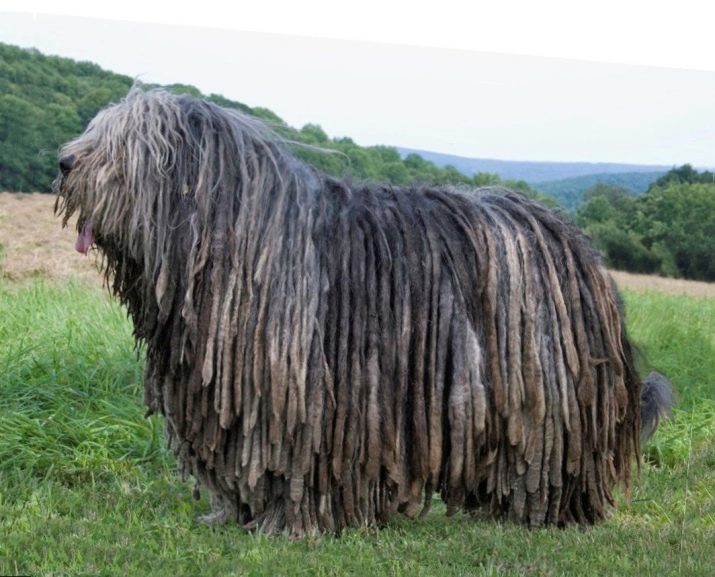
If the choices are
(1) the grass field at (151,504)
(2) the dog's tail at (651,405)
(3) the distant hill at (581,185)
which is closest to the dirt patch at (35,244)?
(1) the grass field at (151,504)

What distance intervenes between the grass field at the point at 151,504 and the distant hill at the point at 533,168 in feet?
4.50

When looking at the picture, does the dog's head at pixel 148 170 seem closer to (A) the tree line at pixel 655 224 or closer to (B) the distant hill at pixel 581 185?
(B) the distant hill at pixel 581 185

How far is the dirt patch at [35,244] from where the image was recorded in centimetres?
820

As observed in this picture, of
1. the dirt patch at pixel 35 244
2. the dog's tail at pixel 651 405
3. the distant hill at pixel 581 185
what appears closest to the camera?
the dog's tail at pixel 651 405

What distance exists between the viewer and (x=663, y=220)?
6.92 m

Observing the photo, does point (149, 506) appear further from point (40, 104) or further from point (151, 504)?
point (40, 104)

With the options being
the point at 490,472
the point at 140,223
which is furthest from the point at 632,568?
the point at 140,223

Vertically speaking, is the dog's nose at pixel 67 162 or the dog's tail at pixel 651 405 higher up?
the dog's nose at pixel 67 162

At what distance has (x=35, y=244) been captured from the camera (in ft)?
27.6

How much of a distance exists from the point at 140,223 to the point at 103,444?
71.4 inches

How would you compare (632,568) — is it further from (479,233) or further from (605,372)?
(479,233)

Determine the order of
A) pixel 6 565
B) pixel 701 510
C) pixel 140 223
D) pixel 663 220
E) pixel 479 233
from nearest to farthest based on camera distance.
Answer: pixel 6 565 < pixel 140 223 < pixel 479 233 < pixel 701 510 < pixel 663 220

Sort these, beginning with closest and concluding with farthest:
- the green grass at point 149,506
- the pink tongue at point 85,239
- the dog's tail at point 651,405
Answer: the green grass at point 149,506, the pink tongue at point 85,239, the dog's tail at point 651,405

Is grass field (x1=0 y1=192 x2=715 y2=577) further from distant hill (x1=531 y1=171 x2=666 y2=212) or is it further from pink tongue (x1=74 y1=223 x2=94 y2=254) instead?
distant hill (x1=531 y1=171 x2=666 y2=212)
